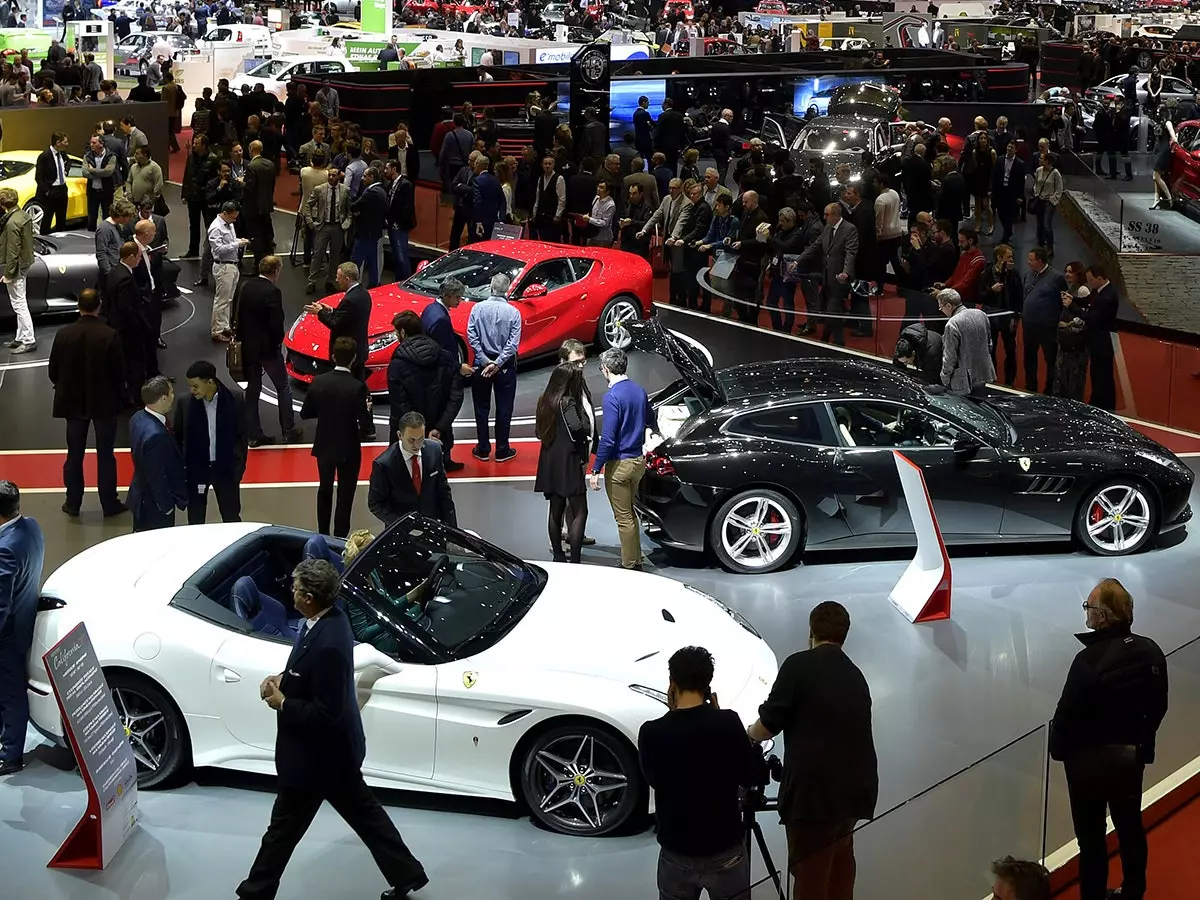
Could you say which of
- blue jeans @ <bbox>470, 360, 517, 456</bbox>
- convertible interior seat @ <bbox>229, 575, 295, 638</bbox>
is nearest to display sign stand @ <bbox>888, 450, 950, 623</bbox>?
blue jeans @ <bbox>470, 360, 517, 456</bbox>

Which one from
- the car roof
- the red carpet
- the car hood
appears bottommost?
the red carpet

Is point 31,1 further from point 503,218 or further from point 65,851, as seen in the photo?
point 65,851

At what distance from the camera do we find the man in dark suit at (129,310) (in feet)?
43.7

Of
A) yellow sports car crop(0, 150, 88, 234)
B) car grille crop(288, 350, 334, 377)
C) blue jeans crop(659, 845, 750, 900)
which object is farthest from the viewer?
yellow sports car crop(0, 150, 88, 234)

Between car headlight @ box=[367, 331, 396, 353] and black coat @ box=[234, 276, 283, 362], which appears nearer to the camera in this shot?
black coat @ box=[234, 276, 283, 362]

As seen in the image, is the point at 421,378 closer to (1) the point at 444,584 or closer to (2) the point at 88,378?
(2) the point at 88,378

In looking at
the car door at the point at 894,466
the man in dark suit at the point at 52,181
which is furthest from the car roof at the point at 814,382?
the man in dark suit at the point at 52,181

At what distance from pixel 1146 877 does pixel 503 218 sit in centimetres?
1310

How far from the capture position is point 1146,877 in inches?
288

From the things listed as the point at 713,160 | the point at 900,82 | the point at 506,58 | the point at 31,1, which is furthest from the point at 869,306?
the point at 31,1

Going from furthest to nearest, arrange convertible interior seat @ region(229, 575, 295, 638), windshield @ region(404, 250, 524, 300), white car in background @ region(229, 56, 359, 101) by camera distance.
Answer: white car in background @ region(229, 56, 359, 101) < windshield @ region(404, 250, 524, 300) < convertible interior seat @ region(229, 575, 295, 638)

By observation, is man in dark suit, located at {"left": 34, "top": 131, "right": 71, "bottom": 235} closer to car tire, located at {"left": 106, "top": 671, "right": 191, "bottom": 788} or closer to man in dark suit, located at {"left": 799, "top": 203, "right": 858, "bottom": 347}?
man in dark suit, located at {"left": 799, "top": 203, "right": 858, "bottom": 347}

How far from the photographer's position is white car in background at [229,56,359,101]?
32844 mm

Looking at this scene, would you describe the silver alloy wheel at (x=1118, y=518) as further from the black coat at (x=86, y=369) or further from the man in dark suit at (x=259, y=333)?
the black coat at (x=86, y=369)
